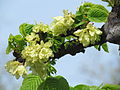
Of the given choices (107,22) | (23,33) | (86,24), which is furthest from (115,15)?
(23,33)

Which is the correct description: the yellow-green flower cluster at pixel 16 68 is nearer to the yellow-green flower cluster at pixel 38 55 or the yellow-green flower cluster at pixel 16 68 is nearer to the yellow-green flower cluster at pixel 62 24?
the yellow-green flower cluster at pixel 38 55

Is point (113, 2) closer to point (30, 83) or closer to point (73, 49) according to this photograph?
point (73, 49)

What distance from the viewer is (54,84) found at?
64.2 inches

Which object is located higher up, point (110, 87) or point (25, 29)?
point (25, 29)

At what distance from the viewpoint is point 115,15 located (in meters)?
1.39

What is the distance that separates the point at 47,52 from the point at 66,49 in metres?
0.10

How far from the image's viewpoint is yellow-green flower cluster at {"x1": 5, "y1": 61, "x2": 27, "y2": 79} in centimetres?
152

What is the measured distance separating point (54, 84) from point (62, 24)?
0.30 meters

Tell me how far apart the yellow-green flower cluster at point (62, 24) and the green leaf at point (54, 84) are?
0.79 feet

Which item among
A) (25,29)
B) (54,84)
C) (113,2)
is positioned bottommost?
(54,84)

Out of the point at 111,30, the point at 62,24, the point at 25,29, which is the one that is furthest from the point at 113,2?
the point at 25,29

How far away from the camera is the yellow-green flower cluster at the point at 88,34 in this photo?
4.70ft

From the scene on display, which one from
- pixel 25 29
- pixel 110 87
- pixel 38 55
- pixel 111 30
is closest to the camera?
pixel 111 30

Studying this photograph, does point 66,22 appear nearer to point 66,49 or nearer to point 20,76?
point 66,49
